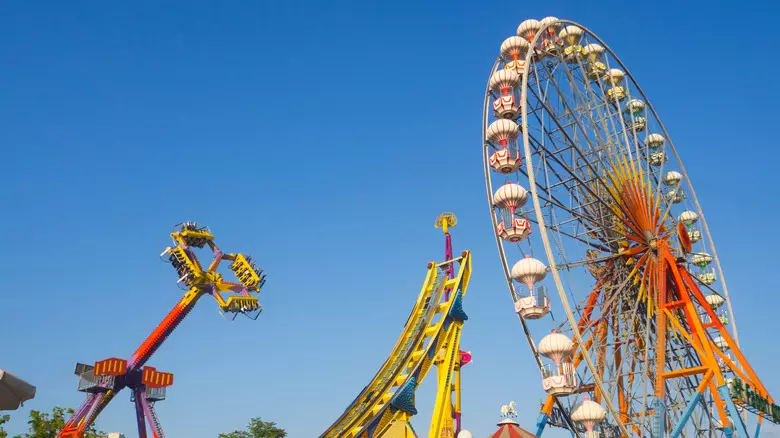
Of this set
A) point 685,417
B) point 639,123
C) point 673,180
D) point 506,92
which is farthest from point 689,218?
point 685,417

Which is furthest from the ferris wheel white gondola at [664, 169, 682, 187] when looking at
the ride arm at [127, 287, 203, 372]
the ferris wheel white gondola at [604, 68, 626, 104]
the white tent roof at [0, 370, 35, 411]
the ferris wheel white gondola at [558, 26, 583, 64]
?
the white tent roof at [0, 370, 35, 411]

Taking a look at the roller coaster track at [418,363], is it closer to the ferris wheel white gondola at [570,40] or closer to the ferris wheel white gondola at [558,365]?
the ferris wheel white gondola at [558,365]

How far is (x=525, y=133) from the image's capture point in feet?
81.8

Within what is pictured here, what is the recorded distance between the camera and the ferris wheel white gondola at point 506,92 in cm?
2625

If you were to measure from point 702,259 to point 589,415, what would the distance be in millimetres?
13821

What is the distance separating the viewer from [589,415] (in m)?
22.6

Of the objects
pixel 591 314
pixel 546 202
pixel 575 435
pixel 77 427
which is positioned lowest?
pixel 575 435

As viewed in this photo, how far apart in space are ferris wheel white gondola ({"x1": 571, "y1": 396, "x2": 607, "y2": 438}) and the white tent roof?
17.4 metres

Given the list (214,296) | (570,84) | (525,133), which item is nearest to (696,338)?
(525,133)

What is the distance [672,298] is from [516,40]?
1103 cm

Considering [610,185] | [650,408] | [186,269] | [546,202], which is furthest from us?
[186,269]

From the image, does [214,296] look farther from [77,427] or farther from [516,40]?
[516,40]

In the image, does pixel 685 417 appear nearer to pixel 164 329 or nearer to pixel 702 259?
pixel 702 259

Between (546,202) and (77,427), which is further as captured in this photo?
(77,427)
